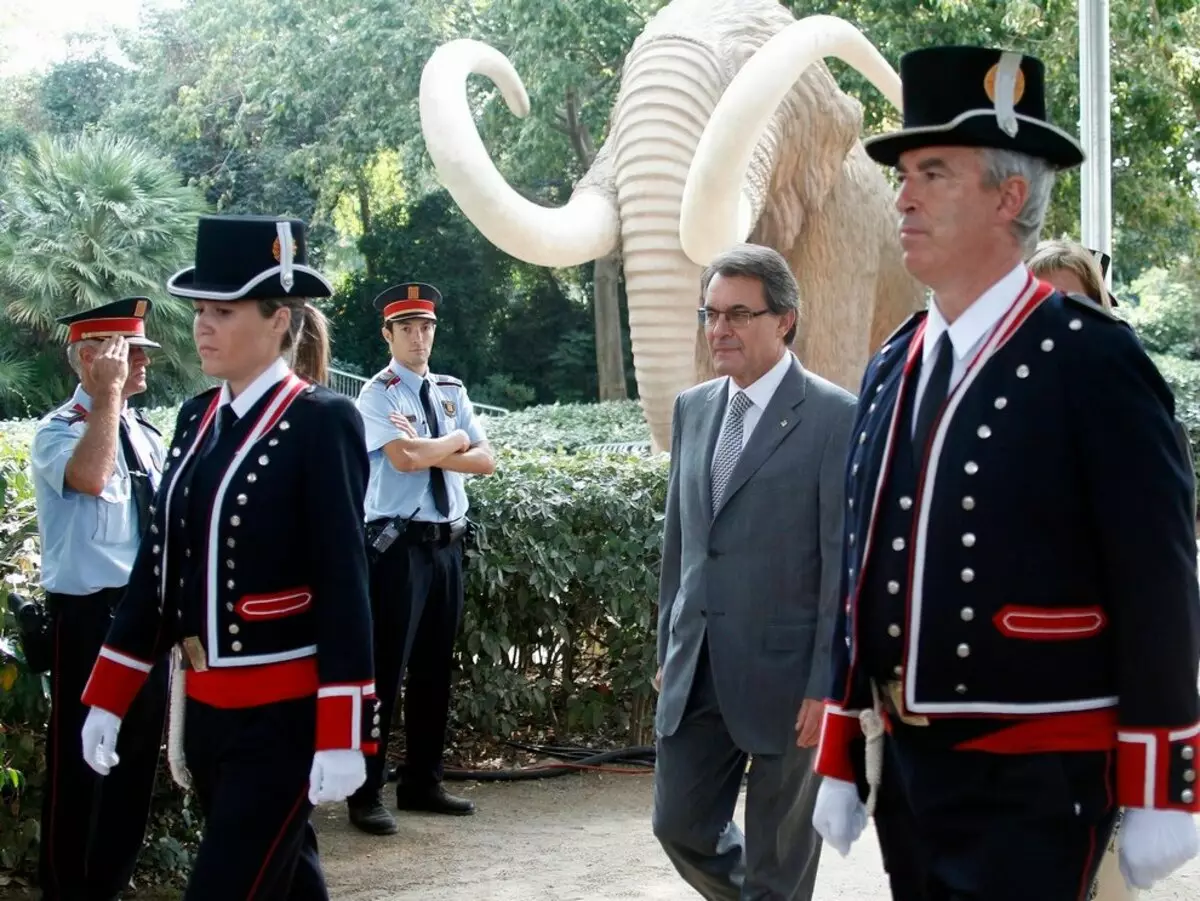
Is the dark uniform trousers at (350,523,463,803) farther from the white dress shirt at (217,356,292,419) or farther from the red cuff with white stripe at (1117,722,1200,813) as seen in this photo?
the red cuff with white stripe at (1117,722,1200,813)

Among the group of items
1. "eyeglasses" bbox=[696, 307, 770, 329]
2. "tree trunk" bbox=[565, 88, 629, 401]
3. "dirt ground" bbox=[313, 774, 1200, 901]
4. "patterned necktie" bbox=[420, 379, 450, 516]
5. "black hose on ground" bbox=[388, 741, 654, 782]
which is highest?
"tree trunk" bbox=[565, 88, 629, 401]

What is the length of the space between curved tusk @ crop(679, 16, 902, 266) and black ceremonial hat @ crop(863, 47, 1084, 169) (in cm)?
409

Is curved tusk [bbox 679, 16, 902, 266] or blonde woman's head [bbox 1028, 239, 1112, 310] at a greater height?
curved tusk [bbox 679, 16, 902, 266]

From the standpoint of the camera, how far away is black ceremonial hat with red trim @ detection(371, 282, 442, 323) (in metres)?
6.24

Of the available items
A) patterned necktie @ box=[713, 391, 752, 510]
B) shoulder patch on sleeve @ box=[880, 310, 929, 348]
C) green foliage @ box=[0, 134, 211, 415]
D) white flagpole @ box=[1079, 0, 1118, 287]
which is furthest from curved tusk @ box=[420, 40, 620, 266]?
green foliage @ box=[0, 134, 211, 415]

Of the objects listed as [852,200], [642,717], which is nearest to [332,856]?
[642,717]

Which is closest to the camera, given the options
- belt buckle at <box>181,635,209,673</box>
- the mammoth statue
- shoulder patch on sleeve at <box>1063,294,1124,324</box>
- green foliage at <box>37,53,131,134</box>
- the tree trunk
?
shoulder patch on sleeve at <box>1063,294,1124,324</box>

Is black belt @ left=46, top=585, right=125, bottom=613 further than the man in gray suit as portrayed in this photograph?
Yes

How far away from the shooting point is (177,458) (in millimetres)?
3559

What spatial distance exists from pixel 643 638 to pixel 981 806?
15.5 ft

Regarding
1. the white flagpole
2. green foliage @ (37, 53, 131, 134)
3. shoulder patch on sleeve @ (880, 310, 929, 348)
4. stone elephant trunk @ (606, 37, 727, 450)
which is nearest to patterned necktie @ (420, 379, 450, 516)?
stone elephant trunk @ (606, 37, 727, 450)

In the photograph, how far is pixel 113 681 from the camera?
137 inches

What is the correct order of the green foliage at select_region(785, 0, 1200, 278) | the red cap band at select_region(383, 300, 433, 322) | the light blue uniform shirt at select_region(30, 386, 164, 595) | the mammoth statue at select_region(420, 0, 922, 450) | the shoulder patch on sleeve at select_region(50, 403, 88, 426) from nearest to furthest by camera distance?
1. the light blue uniform shirt at select_region(30, 386, 164, 595)
2. the shoulder patch on sleeve at select_region(50, 403, 88, 426)
3. the red cap band at select_region(383, 300, 433, 322)
4. the mammoth statue at select_region(420, 0, 922, 450)
5. the green foliage at select_region(785, 0, 1200, 278)

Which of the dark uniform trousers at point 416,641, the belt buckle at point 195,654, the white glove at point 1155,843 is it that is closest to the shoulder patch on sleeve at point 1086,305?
the white glove at point 1155,843
